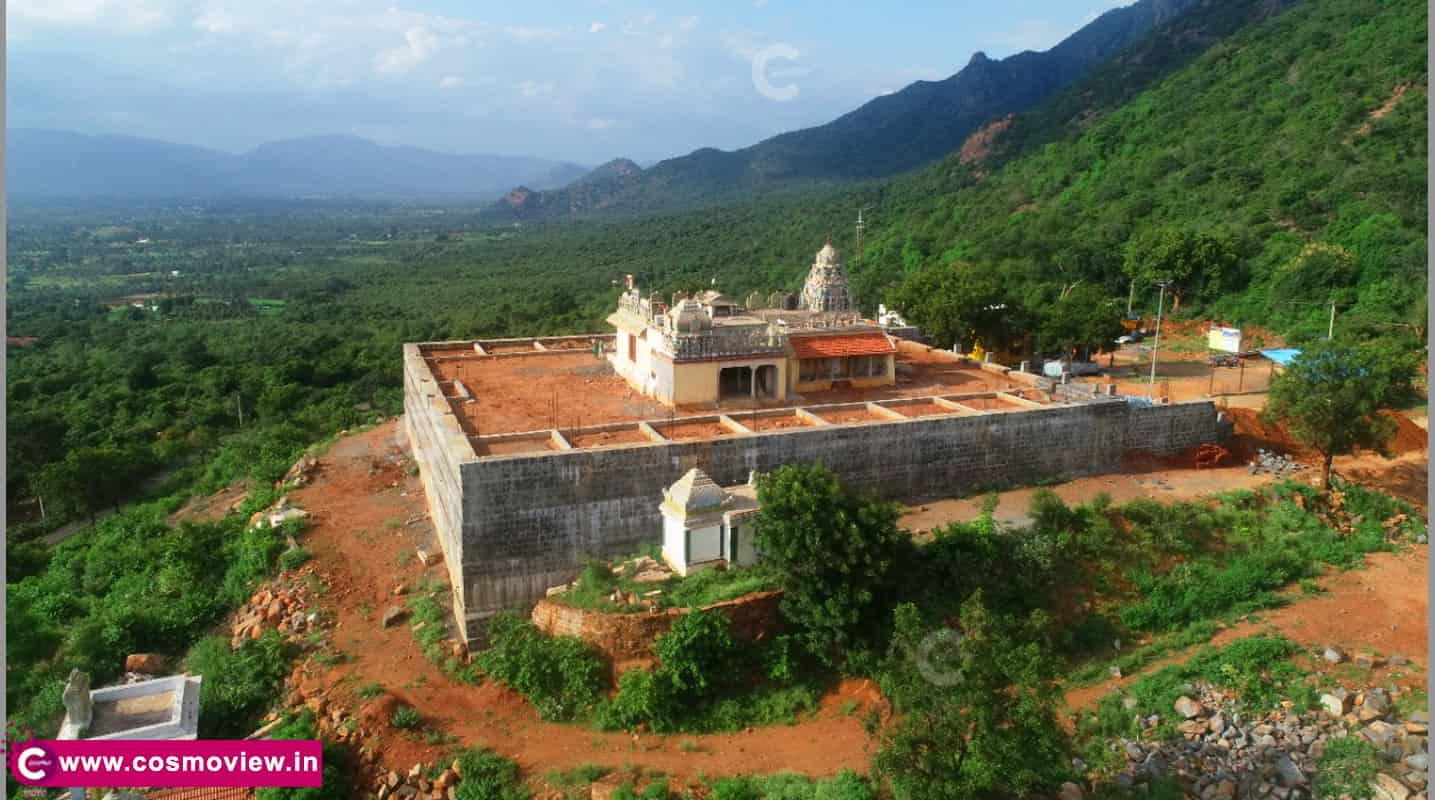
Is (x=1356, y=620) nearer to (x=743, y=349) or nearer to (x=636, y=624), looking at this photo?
(x=636, y=624)

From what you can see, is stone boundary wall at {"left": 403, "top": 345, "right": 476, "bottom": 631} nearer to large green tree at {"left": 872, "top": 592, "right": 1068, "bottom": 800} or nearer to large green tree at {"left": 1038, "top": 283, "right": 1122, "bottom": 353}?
large green tree at {"left": 872, "top": 592, "right": 1068, "bottom": 800}

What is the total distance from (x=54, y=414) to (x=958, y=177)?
64.1m

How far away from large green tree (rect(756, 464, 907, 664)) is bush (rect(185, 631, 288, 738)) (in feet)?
27.6

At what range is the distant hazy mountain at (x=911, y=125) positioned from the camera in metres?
128

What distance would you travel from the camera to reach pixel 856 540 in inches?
555

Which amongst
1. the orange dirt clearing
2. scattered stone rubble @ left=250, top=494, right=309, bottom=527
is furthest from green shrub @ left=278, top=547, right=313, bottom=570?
the orange dirt clearing

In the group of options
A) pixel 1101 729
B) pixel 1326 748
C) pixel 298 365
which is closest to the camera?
pixel 1326 748

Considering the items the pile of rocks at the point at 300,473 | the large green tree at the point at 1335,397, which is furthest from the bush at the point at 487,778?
the large green tree at the point at 1335,397

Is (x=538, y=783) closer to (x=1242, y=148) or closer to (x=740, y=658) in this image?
(x=740, y=658)

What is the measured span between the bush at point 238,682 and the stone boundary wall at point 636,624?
4625 mm

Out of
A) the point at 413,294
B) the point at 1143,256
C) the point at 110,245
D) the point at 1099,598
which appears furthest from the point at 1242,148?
the point at 110,245

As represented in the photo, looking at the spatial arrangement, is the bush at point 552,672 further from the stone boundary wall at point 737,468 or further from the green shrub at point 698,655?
the green shrub at point 698,655

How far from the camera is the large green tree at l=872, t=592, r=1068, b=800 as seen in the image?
33.2 ft

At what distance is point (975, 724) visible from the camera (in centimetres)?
1027
